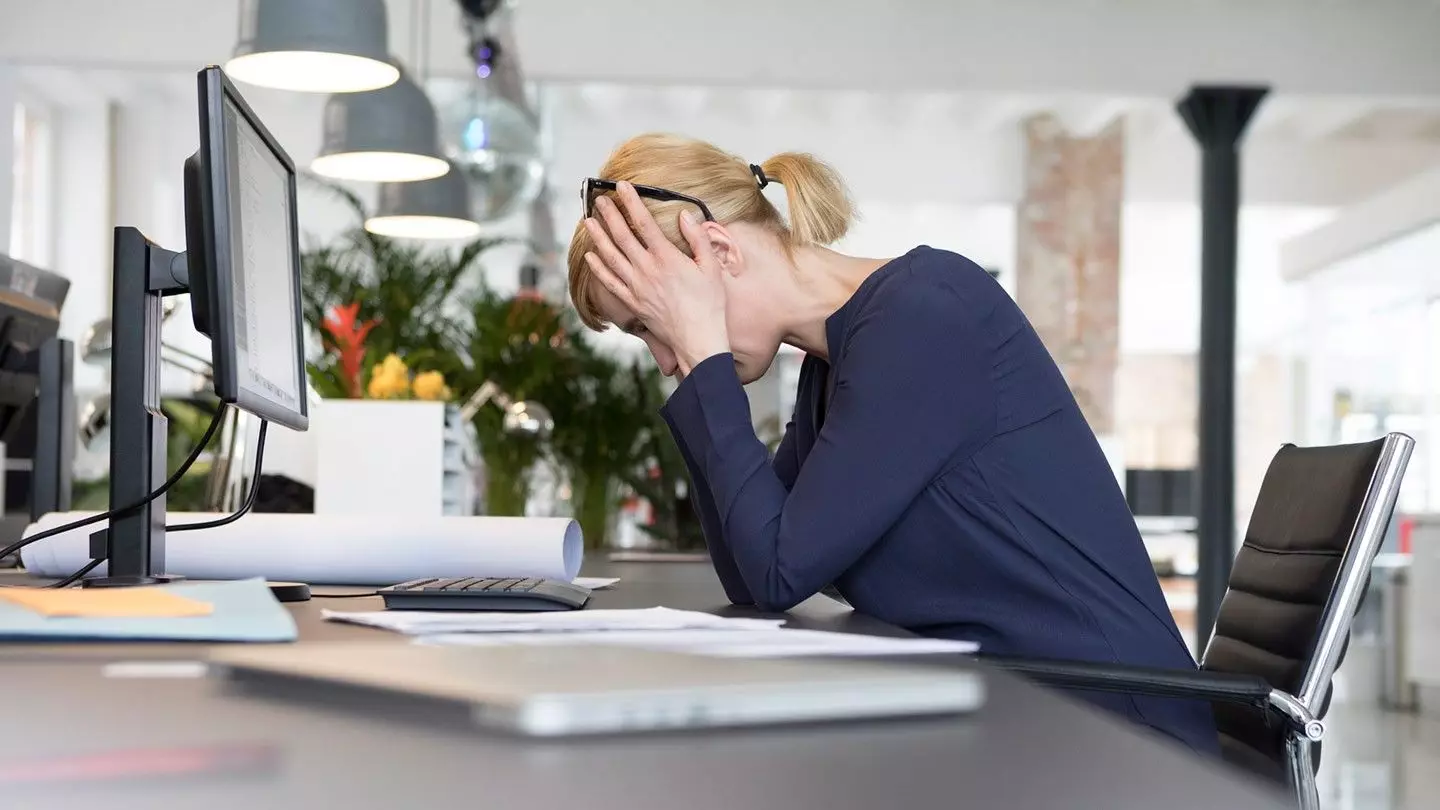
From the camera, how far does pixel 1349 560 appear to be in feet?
4.91

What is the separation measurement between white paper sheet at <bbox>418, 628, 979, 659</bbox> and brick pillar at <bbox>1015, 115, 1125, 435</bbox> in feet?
31.7

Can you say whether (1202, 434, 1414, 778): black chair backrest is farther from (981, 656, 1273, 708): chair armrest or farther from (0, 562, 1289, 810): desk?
(0, 562, 1289, 810): desk

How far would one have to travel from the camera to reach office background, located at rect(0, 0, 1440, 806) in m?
6.86

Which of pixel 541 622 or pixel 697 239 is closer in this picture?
pixel 541 622

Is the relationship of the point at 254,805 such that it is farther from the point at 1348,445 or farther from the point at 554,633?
the point at 1348,445

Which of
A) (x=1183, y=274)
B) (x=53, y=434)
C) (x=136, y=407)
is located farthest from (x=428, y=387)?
(x=1183, y=274)

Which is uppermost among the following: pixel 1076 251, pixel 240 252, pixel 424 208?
pixel 1076 251

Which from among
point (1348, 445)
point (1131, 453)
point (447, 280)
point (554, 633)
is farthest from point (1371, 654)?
point (1131, 453)

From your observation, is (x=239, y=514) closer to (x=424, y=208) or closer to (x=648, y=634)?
(x=648, y=634)

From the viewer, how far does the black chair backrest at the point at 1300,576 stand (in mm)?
1499

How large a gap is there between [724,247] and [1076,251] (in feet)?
30.8

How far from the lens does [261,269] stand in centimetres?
143

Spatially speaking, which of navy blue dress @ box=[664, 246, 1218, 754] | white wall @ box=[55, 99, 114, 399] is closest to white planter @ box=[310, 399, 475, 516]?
navy blue dress @ box=[664, 246, 1218, 754]

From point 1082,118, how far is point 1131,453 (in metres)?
9.13
